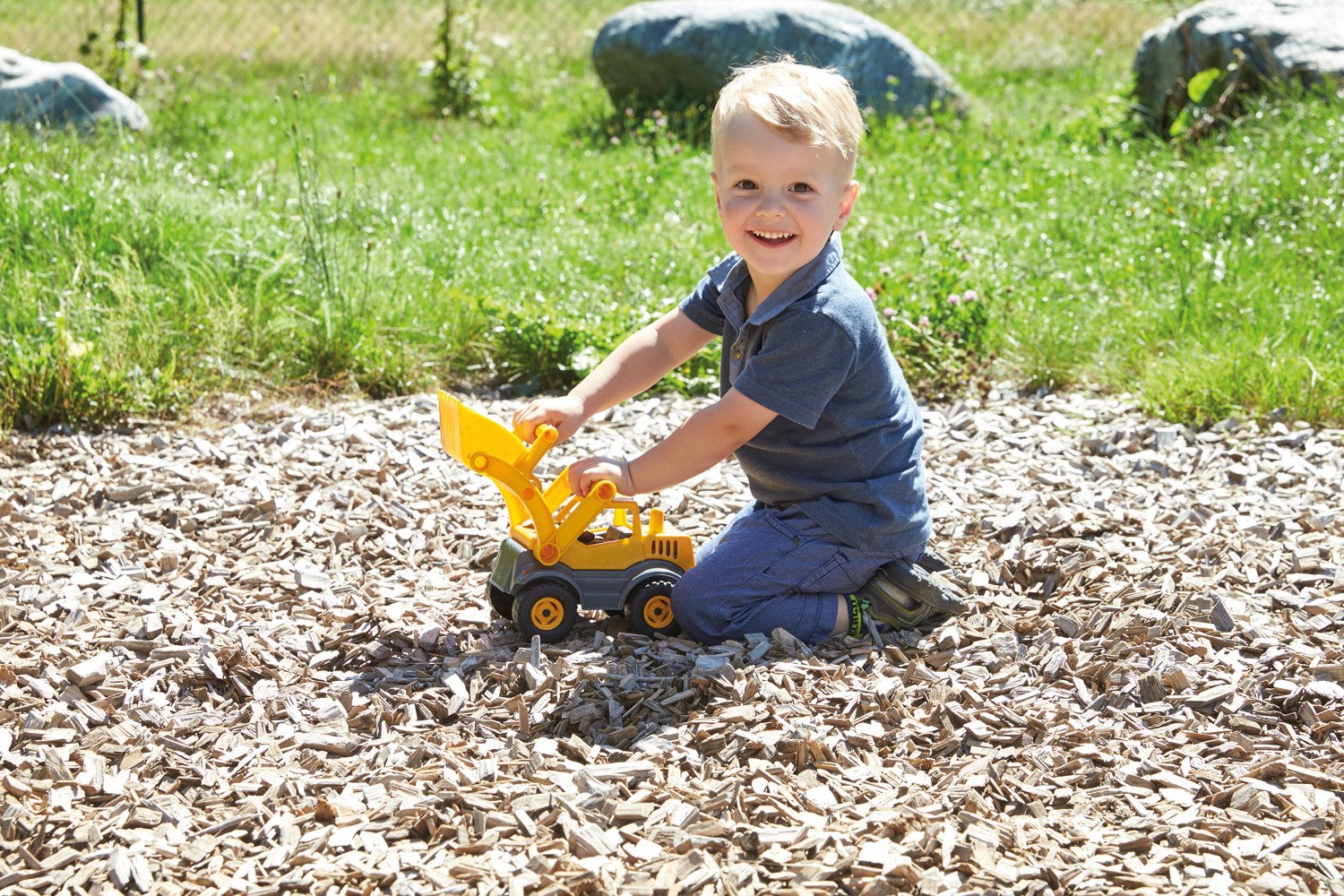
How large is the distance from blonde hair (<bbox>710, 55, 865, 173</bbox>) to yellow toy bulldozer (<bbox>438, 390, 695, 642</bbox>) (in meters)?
0.82

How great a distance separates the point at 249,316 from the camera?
4.88 m

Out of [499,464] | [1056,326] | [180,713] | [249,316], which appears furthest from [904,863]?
[249,316]

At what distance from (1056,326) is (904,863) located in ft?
10.6

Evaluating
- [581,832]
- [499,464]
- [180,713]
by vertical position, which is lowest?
[180,713]

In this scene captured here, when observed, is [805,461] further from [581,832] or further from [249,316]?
[249,316]

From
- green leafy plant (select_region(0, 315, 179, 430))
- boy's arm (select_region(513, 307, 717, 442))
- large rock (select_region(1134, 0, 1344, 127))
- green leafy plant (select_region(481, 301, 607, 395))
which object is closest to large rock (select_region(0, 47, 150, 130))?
green leafy plant (select_region(0, 315, 179, 430))

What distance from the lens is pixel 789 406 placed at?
2812 mm

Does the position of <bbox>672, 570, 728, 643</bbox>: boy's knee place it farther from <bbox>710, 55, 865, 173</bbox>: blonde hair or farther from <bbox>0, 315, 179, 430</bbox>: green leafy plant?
<bbox>0, 315, 179, 430</bbox>: green leafy plant

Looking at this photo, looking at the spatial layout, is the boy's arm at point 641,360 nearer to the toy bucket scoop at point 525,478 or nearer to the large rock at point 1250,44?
the toy bucket scoop at point 525,478

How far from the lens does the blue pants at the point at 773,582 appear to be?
2.99 metres

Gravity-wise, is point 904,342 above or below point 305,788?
above

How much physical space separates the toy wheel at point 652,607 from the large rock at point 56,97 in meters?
5.18

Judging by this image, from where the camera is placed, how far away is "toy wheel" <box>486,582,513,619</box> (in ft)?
10.1

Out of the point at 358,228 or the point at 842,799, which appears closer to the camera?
the point at 842,799
